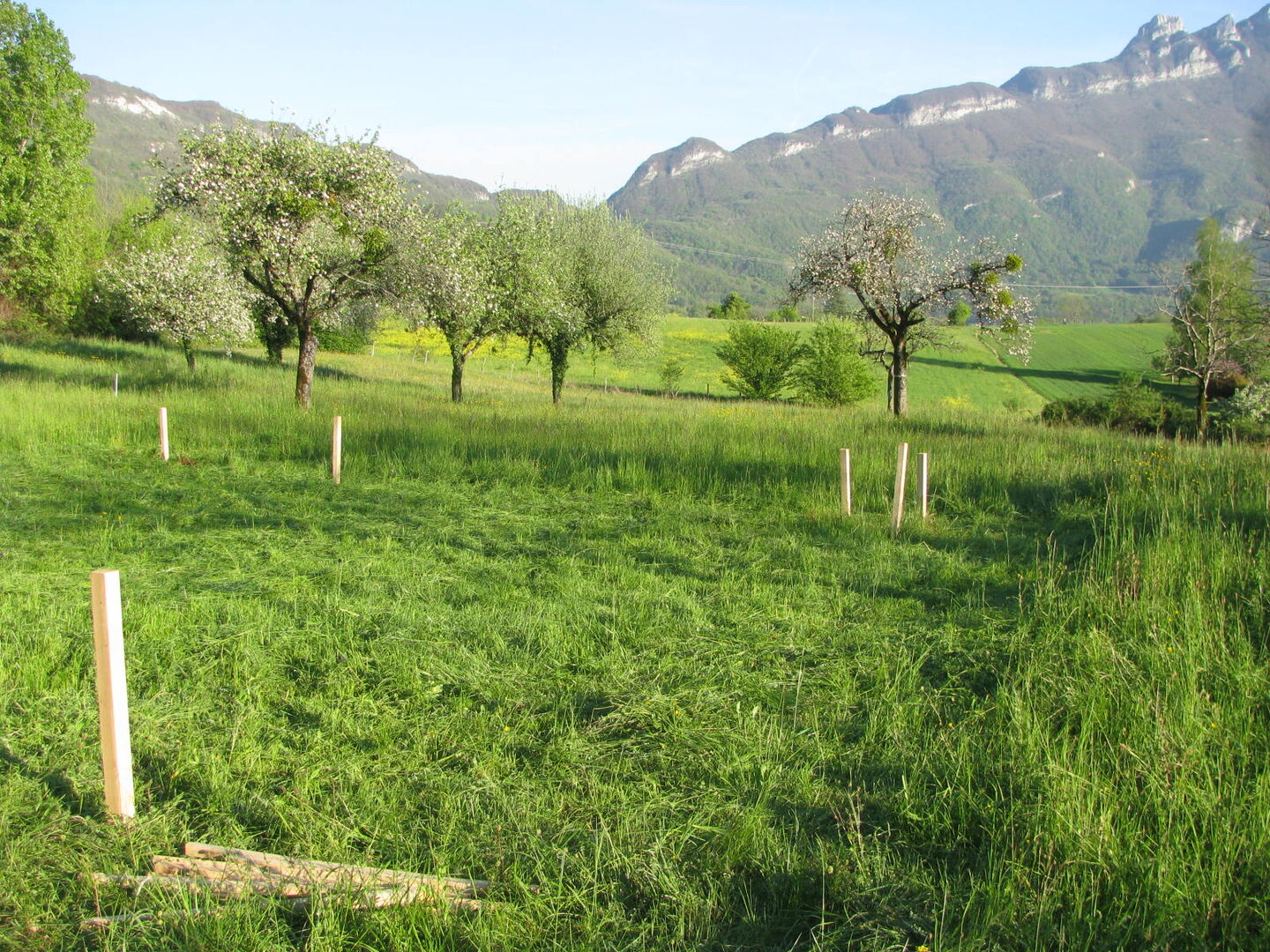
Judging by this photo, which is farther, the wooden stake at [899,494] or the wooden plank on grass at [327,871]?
the wooden stake at [899,494]

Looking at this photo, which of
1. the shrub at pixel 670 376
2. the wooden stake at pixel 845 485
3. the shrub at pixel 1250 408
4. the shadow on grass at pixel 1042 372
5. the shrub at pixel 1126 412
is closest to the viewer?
the wooden stake at pixel 845 485

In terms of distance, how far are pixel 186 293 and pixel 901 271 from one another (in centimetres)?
2202

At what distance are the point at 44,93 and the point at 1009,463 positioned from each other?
1053 inches

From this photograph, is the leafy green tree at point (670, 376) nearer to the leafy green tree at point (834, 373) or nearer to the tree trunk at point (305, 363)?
the leafy green tree at point (834, 373)

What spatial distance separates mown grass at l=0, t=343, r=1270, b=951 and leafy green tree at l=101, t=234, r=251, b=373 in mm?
18597

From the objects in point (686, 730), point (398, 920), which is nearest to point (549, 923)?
point (398, 920)

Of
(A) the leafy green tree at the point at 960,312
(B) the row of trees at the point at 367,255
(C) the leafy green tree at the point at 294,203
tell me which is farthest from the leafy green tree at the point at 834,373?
(C) the leafy green tree at the point at 294,203

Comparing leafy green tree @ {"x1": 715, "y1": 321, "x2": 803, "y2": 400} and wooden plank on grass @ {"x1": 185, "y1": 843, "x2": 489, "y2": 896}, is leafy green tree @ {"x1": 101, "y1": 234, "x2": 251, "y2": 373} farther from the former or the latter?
wooden plank on grass @ {"x1": 185, "y1": 843, "x2": 489, "y2": 896}

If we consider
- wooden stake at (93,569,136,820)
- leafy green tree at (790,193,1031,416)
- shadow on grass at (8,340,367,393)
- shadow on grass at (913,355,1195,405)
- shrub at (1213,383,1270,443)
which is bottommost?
wooden stake at (93,569,136,820)

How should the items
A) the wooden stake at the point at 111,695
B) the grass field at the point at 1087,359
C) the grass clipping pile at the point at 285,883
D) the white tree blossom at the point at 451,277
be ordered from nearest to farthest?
the grass clipping pile at the point at 285,883
the wooden stake at the point at 111,695
the white tree blossom at the point at 451,277
the grass field at the point at 1087,359

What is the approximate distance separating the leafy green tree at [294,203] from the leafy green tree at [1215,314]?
2452cm

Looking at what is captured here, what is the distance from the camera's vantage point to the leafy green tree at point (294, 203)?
16.8 m

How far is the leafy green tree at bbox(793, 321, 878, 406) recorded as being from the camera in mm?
41531

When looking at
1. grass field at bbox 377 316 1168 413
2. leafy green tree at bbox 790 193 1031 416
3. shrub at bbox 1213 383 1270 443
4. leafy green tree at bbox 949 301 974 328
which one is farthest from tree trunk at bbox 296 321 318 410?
shrub at bbox 1213 383 1270 443
